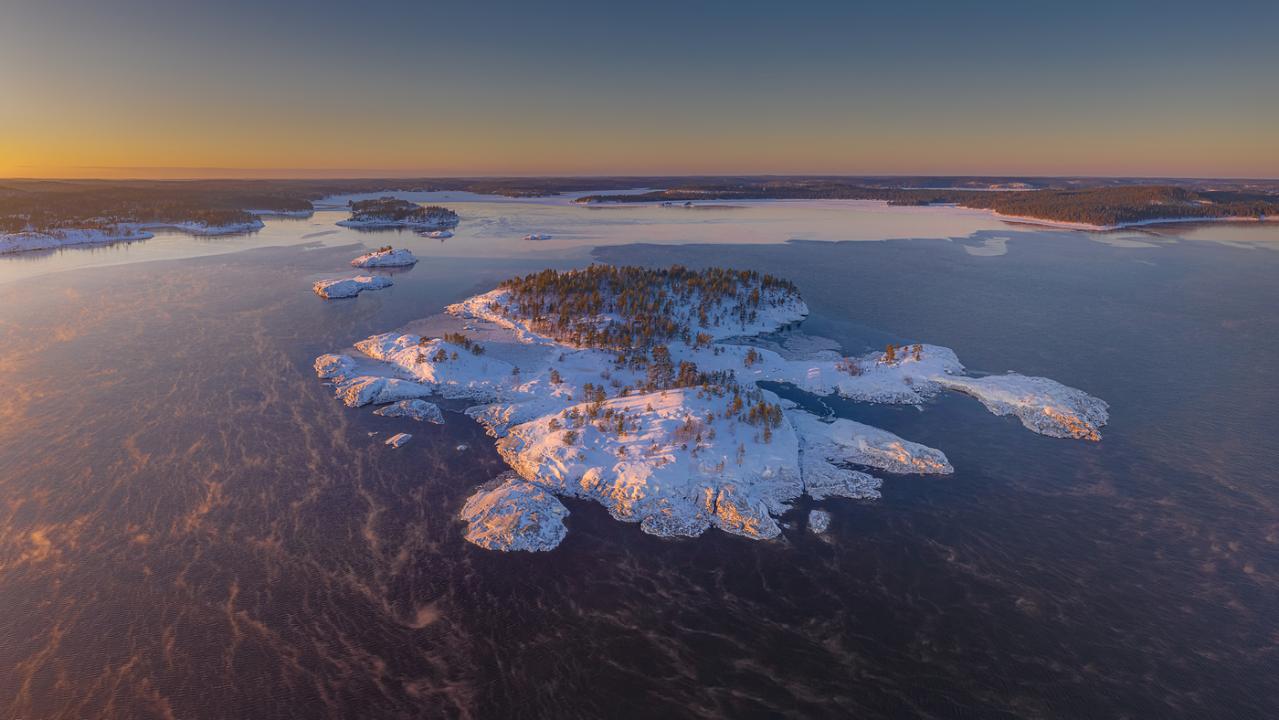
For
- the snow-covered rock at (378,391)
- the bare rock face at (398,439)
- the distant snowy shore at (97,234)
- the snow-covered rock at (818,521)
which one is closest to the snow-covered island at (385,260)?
the snow-covered rock at (378,391)

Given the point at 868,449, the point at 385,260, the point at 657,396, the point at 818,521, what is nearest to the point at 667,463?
the point at 657,396

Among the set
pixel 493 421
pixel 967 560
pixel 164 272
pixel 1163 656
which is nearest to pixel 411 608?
pixel 493 421

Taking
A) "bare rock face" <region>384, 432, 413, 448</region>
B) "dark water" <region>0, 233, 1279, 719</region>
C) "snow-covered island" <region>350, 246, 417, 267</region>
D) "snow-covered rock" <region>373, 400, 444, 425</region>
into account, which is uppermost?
"snow-covered island" <region>350, 246, 417, 267</region>

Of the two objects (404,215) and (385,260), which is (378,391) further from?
(404,215)

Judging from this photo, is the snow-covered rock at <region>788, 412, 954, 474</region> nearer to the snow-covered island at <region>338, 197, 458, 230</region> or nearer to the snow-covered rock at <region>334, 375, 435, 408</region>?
the snow-covered rock at <region>334, 375, 435, 408</region>

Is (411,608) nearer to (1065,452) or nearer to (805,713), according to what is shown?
(805,713)

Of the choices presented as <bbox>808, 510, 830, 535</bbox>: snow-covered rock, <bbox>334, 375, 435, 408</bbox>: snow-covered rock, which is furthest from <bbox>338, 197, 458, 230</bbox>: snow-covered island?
<bbox>808, 510, 830, 535</bbox>: snow-covered rock

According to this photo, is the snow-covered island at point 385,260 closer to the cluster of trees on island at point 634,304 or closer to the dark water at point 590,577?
the cluster of trees on island at point 634,304
